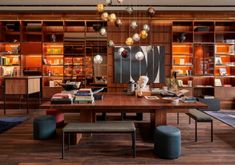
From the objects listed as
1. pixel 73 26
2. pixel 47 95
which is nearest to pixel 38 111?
pixel 47 95

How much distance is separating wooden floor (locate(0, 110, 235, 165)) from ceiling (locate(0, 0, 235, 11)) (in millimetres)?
3758

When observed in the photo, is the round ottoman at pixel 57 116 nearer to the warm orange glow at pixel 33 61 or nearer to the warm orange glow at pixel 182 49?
the warm orange glow at pixel 33 61

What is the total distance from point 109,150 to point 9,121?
124 inches

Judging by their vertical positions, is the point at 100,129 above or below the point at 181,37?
below

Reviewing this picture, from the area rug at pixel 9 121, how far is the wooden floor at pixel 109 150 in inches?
11.5

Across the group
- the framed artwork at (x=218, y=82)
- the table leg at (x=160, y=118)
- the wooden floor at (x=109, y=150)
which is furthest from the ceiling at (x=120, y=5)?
the table leg at (x=160, y=118)

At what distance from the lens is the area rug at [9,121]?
5437mm

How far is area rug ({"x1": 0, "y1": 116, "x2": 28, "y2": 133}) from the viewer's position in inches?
214

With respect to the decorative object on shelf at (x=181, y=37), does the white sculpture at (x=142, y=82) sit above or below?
below

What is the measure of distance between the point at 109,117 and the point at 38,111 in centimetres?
231

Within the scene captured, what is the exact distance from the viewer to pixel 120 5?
24.4ft

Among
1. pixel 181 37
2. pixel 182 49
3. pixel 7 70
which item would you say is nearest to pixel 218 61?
pixel 182 49

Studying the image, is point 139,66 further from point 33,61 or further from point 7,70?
point 7,70

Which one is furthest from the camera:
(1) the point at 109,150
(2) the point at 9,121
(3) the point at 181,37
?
(3) the point at 181,37
